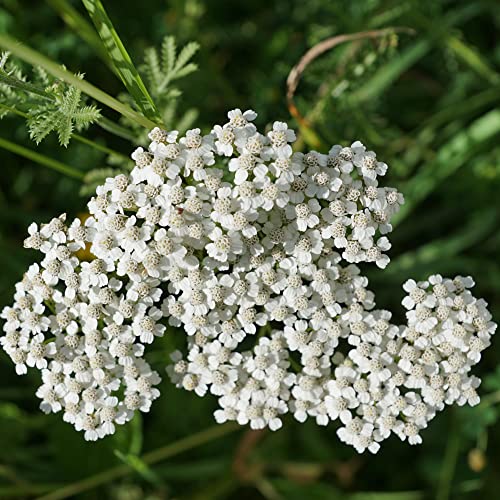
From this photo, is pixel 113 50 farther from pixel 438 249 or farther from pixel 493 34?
pixel 493 34

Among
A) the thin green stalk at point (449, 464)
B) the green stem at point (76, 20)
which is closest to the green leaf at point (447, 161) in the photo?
the thin green stalk at point (449, 464)

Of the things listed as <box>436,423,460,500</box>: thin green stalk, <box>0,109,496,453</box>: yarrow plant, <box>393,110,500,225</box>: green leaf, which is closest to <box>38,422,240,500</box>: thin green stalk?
<box>0,109,496,453</box>: yarrow plant

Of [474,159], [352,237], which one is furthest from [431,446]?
[352,237]

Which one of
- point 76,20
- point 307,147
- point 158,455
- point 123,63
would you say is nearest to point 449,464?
point 158,455

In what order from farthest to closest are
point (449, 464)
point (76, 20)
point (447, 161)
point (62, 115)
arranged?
point (449, 464)
point (447, 161)
point (76, 20)
point (62, 115)

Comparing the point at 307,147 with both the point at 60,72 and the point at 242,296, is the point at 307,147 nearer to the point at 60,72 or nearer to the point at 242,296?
the point at 242,296

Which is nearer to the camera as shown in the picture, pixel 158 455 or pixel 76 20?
pixel 76 20

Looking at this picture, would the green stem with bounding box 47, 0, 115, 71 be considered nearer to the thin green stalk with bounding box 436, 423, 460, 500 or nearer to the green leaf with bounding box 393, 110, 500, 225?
the green leaf with bounding box 393, 110, 500, 225
